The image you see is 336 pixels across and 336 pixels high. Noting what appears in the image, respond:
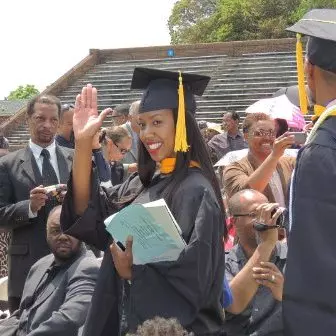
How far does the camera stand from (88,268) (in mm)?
3982

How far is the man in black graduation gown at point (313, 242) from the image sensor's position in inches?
74.7

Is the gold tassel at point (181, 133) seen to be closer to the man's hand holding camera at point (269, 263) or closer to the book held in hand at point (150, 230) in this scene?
the book held in hand at point (150, 230)

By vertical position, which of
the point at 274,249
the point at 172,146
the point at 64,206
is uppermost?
the point at 172,146

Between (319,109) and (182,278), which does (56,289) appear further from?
(319,109)

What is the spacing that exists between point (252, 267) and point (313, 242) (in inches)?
47.4

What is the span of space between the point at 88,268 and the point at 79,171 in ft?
4.04

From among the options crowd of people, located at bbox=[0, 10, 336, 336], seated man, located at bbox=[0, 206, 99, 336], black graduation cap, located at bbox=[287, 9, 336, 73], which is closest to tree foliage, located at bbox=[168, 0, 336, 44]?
crowd of people, located at bbox=[0, 10, 336, 336]

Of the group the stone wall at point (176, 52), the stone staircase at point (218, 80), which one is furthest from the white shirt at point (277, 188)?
the stone wall at point (176, 52)

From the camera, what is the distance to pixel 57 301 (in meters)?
3.97

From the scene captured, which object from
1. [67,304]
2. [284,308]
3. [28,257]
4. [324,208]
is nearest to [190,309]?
[284,308]

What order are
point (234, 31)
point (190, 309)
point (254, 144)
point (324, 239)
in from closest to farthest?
1. point (324, 239)
2. point (190, 309)
3. point (254, 144)
4. point (234, 31)

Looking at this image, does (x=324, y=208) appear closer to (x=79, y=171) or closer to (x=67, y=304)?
(x=79, y=171)

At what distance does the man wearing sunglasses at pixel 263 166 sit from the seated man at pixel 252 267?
0.73 m

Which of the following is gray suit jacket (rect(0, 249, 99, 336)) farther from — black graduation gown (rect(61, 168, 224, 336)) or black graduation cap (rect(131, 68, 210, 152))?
black graduation cap (rect(131, 68, 210, 152))
